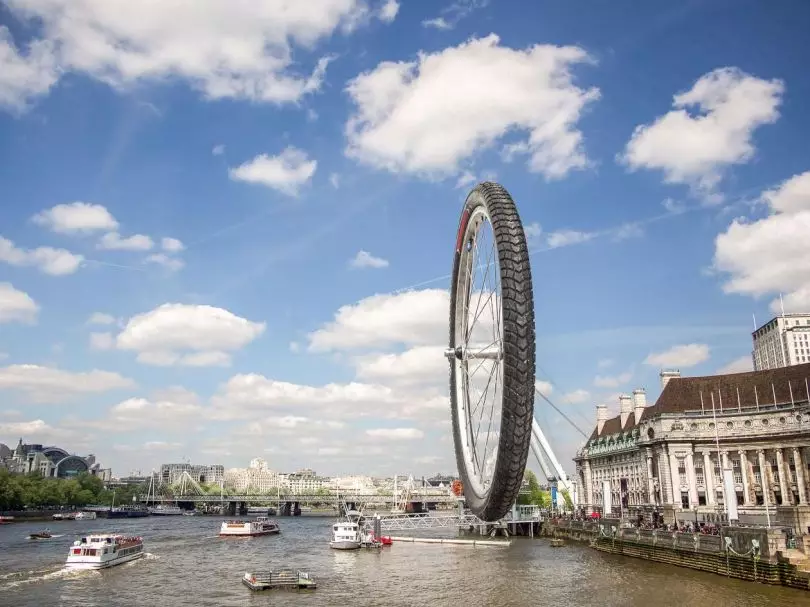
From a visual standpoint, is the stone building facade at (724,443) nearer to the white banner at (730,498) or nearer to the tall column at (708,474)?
the tall column at (708,474)

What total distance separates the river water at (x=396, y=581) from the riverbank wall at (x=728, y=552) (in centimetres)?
116

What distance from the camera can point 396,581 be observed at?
172ft

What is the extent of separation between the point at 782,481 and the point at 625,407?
104 feet

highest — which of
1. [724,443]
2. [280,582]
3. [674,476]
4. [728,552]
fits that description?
[724,443]

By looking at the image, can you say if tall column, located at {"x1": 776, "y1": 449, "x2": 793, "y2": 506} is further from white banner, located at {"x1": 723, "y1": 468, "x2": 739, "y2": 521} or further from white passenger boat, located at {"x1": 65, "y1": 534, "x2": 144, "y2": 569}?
white passenger boat, located at {"x1": 65, "y1": 534, "x2": 144, "y2": 569}

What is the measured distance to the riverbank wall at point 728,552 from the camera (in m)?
42.2

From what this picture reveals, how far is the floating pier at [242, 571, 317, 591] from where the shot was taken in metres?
48.6

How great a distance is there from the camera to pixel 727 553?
4769cm

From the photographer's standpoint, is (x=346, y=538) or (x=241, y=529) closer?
(x=346, y=538)

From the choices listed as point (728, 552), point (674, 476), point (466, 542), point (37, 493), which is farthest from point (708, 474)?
point (37, 493)

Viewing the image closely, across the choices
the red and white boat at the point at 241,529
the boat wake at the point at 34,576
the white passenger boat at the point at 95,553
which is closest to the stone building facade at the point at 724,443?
the red and white boat at the point at 241,529

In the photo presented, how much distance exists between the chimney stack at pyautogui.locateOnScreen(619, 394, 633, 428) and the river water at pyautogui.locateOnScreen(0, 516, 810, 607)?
1740 inches

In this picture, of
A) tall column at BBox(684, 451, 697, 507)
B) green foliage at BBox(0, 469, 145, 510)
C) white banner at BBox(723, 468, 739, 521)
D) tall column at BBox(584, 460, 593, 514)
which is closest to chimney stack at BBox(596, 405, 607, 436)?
tall column at BBox(584, 460, 593, 514)

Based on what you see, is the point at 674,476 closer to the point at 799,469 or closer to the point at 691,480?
the point at 691,480
